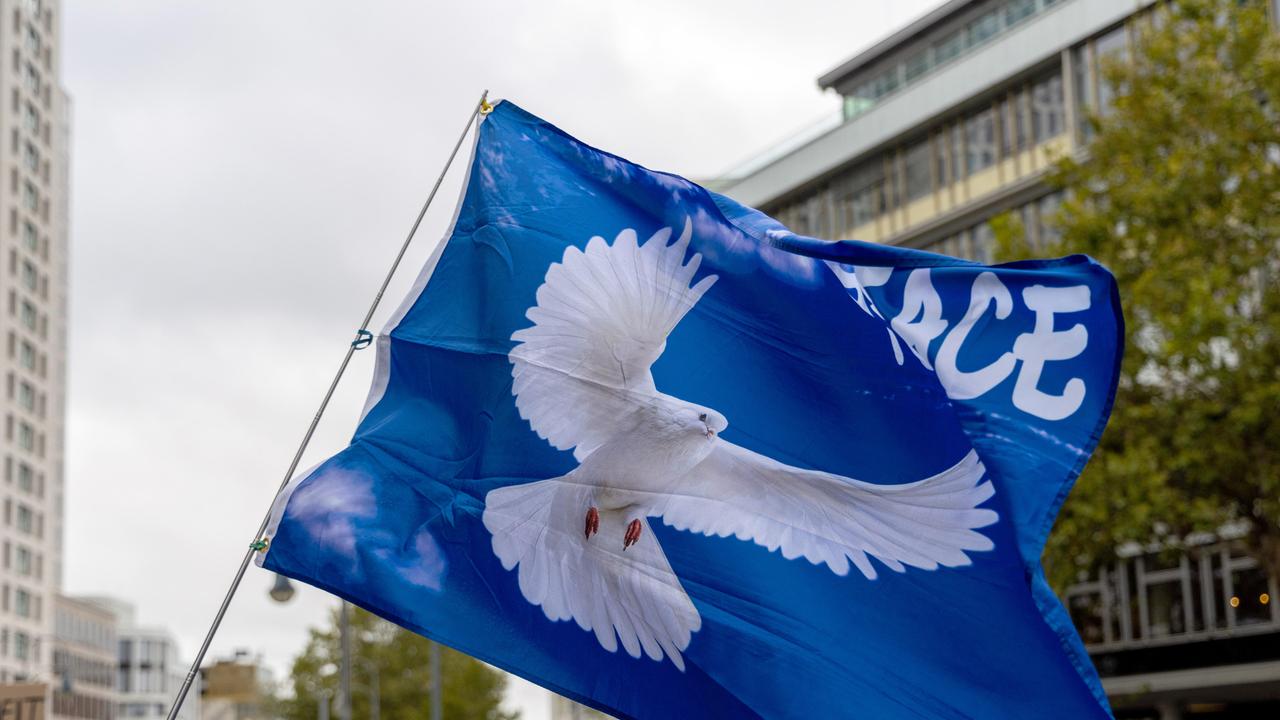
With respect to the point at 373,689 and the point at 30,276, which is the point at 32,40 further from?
the point at 373,689

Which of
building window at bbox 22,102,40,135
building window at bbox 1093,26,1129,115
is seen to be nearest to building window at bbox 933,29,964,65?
building window at bbox 1093,26,1129,115

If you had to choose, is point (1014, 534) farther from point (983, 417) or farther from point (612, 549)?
point (612, 549)

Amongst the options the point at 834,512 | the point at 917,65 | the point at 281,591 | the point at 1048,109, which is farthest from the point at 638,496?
the point at 917,65

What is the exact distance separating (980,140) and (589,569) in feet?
137

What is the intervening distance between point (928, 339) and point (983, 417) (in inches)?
17.2

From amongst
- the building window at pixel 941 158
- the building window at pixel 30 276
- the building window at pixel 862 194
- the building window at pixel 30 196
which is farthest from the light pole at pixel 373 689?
the building window at pixel 30 196

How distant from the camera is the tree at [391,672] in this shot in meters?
75.1

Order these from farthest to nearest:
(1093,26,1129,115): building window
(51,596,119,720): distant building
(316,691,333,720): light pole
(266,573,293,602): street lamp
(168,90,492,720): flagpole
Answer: (51,596,119,720): distant building, (316,691,333,720): light pole, (1093,26,1129,115): building window, (266,573,293,602): street lamp, (168,90,492,720): flagpole

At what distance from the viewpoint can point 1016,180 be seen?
4600 centimetres

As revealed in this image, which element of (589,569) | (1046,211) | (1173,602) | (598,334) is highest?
(1046,211)

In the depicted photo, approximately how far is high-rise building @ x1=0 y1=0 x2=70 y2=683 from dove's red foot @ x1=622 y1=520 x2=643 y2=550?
3921 inches

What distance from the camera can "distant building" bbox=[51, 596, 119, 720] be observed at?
125938mm

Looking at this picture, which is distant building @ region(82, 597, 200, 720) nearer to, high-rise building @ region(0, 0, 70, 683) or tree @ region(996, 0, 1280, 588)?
high-rise building @ region(0, 0, 70, 683)

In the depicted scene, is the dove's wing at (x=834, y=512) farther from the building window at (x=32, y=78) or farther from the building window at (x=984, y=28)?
the building window at (x=32, y=78)
